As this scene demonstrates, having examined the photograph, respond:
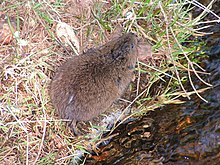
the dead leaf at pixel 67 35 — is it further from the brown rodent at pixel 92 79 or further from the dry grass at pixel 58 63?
Answer: the brown rodent at pixel 92 79

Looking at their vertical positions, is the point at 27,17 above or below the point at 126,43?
above

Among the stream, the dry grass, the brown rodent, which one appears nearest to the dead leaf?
the dry grass

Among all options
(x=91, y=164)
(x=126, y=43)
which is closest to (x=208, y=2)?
(x=126, y=43)

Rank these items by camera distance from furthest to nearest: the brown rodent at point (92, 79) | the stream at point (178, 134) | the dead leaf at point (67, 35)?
the dead leaf at point (67, 35) → the brown rodent at point (92, 79) → the stream at point (178, 134)

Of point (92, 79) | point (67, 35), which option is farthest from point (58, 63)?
point (92, 79)

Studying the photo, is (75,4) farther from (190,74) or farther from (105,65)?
(190,74)

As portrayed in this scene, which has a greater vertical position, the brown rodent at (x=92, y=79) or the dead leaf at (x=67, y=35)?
the dead leaf at (x=67, y=35)

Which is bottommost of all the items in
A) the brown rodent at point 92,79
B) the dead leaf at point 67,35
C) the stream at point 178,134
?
the stream at point 178,134

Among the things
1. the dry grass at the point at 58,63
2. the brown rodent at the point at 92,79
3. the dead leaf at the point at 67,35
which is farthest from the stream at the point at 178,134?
the dead leaf at the point at 67,35
